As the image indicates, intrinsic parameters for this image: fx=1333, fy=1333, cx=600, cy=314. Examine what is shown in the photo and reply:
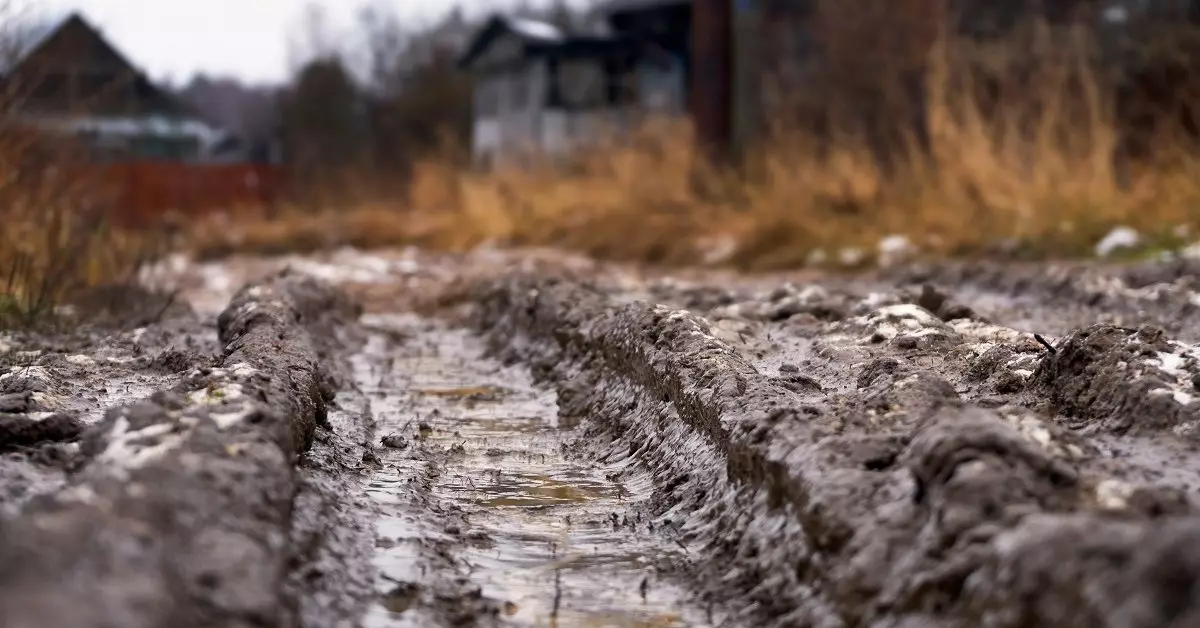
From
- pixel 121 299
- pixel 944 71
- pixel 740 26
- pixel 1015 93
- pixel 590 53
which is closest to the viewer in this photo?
pixel 121 299

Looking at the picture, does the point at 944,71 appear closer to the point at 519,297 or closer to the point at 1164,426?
the point at 519,297

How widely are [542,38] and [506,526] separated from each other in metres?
33.6

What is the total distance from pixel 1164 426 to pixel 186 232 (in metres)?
20.9

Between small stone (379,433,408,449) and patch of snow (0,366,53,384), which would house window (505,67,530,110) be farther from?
small stone (379,433,408,449)

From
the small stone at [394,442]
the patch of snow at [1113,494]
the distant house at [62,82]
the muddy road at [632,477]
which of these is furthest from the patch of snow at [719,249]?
the patch of snow at [1113,494]

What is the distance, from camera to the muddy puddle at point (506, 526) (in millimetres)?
3307

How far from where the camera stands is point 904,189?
44.1ft

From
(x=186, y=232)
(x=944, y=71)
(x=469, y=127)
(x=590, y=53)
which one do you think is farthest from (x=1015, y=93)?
(x=469, y=127)

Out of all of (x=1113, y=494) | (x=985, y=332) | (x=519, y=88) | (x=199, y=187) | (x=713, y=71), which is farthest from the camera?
(x=519, y=88)

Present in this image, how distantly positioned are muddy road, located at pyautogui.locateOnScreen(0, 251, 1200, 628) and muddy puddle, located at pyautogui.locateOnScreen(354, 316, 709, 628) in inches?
0.5

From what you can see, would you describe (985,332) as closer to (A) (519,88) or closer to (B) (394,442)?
(B) (394,442)

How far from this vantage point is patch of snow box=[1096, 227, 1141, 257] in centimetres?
1052

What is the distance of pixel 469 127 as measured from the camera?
43.7 m

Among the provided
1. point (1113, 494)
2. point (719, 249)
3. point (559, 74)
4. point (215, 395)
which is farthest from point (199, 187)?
point (1113, 494)
